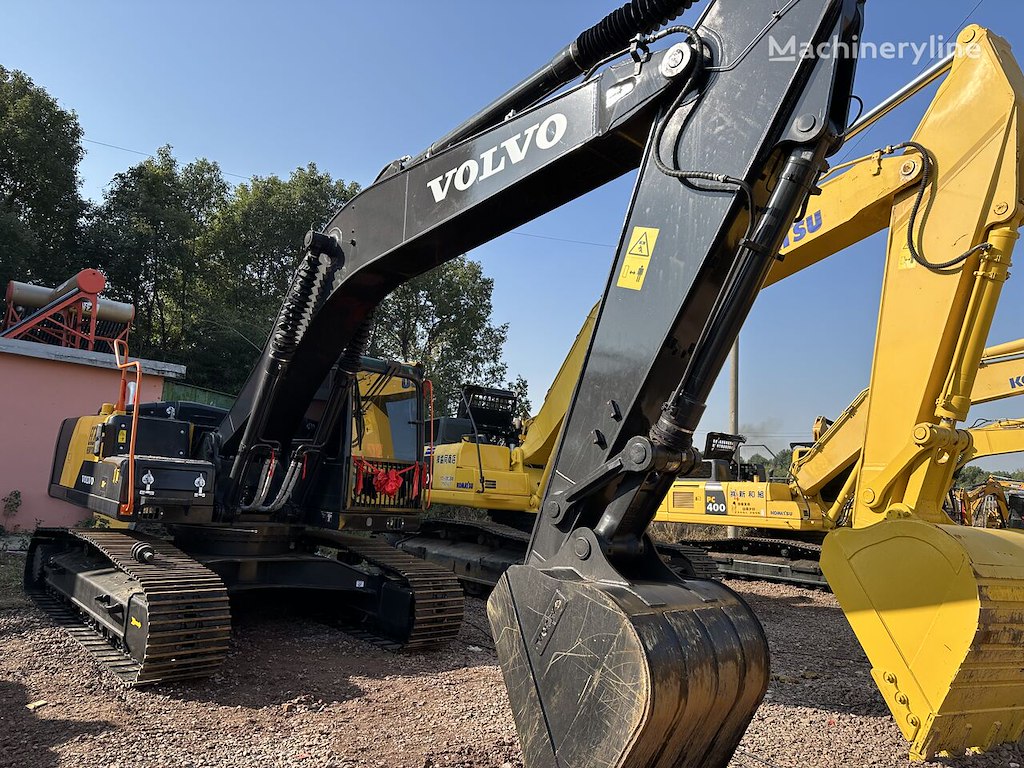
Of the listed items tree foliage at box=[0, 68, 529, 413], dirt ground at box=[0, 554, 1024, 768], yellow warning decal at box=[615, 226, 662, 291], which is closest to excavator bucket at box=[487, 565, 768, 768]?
yellow warning decal at box=[615, 226, 662, 291]

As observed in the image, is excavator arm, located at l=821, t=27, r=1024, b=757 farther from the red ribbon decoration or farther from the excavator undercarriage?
the red ribbon decoration

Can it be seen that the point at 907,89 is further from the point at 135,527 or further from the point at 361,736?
the point at 135,527

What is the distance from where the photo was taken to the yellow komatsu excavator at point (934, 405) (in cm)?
401

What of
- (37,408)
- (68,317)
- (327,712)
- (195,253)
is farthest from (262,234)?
(327,712)

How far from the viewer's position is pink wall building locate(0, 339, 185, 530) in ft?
40.9

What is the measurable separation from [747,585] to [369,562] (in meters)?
6.42

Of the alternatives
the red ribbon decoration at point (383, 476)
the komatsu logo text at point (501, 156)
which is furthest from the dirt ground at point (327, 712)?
the komatsu logo text at point (501, 156)

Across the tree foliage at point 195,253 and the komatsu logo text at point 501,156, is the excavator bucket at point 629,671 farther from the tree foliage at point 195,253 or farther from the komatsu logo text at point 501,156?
the tree foliage at point 195,253

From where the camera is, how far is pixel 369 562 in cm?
698

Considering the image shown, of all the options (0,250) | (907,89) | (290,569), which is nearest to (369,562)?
(290,569)

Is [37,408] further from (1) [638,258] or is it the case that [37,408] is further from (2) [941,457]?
(2) [941,457]

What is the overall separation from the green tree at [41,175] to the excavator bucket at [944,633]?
81.2ft

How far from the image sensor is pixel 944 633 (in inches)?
158

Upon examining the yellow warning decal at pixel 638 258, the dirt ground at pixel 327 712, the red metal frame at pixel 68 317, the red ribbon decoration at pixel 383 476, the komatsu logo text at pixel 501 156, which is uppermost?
the red metal frame at pixel 68 317
